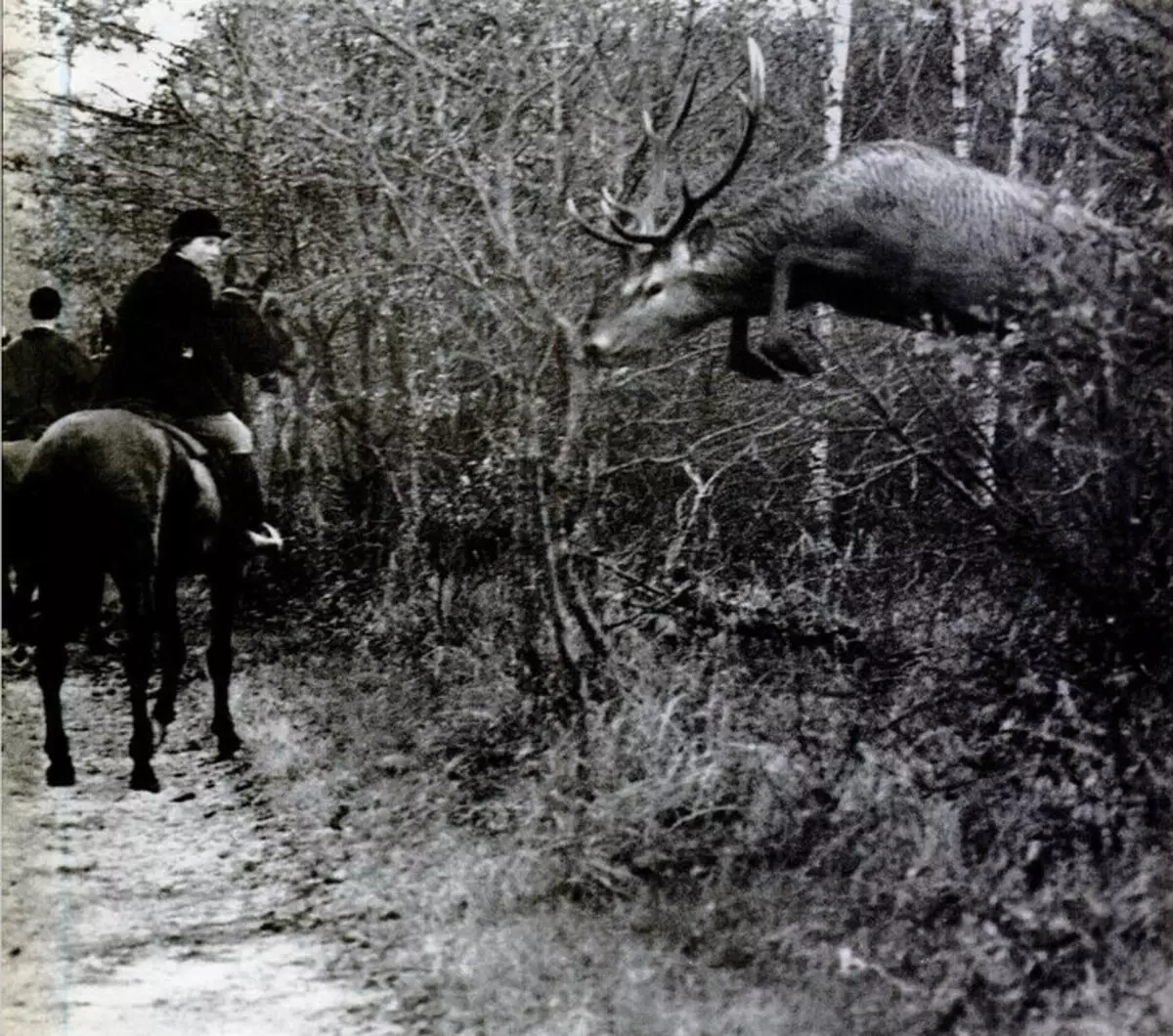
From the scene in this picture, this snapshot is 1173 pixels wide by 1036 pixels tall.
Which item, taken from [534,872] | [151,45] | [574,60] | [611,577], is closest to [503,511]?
[611,577]

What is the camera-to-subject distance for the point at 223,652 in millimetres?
4020

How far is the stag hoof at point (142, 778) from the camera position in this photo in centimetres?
396

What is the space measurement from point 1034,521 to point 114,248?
8.57 ft

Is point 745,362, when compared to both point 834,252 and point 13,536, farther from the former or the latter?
point 13,536

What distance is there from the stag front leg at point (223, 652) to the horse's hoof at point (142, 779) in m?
0.19

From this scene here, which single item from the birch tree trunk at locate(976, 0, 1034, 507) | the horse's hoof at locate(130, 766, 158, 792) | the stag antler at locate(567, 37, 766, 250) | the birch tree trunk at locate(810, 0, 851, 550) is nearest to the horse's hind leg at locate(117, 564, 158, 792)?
the horse's hoof at locate(130, 766, 158, 792)

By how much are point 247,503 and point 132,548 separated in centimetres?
33

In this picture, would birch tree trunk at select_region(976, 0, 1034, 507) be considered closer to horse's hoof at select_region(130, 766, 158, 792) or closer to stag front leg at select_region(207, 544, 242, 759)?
stag front leg at select_region(207, 544, 242, 759)

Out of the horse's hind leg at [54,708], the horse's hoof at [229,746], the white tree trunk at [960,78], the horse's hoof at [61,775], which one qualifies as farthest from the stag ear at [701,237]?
the horse's hoof at [61,775]

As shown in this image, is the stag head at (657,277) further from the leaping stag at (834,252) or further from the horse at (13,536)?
the horse at (13,536)

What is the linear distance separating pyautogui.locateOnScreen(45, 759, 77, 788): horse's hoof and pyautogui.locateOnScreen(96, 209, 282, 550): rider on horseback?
2.59 feet

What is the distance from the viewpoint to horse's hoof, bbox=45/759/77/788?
13.0 ft

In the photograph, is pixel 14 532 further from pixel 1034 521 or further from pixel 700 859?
pixel 1034 521

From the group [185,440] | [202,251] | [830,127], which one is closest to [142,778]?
[185,440]
